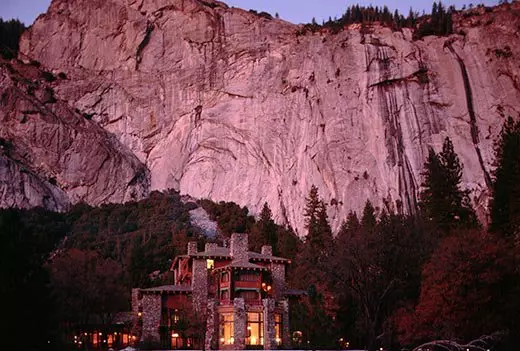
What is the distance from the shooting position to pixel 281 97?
299 ft

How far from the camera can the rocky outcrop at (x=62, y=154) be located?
9750cm

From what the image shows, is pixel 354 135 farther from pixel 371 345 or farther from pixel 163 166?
pixel 371 345

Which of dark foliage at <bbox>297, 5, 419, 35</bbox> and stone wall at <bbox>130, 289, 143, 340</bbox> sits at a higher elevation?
dark foliage at <bbox>297, 5, 419, 35</bbox>

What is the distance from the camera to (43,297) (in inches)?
1244

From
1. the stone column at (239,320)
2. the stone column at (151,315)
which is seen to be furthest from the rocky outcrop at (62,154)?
the stone column at (239,320)

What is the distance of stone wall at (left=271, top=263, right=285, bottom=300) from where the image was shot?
164 ft

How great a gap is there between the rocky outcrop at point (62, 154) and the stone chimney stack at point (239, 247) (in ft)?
163

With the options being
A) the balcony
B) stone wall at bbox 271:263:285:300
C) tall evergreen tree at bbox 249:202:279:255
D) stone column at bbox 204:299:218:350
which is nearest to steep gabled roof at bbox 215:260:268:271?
the balcony

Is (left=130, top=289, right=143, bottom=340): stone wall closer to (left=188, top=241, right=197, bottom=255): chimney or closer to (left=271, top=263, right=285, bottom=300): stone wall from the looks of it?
(left=188, top=241, right=197, bottom=255): chimney

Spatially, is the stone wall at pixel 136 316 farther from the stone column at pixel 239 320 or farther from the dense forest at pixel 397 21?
the dense forest at pixel 397 21

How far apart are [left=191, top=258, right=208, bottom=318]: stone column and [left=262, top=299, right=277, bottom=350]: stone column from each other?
531 cm

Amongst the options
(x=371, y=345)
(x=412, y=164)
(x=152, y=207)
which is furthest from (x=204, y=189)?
(x=371, y=345)

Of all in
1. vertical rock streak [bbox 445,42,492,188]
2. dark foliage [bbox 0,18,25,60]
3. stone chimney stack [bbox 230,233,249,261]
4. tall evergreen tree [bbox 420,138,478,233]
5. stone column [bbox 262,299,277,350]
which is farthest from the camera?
dark foliage [bbox 0,18,25,60]

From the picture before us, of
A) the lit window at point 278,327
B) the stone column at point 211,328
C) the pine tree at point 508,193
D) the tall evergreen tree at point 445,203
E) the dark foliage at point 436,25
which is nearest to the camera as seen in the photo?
the stone column at point 211,328
